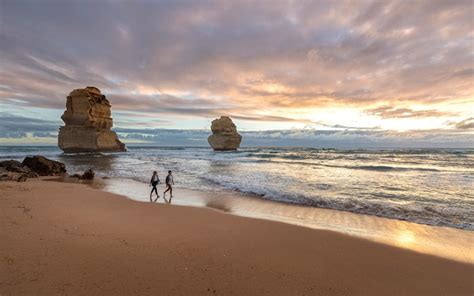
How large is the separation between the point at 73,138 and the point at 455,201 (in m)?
59.7

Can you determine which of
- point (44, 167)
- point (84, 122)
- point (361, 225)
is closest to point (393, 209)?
point (361, 225)

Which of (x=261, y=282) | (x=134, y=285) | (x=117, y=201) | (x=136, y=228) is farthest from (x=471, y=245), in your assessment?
(x=117, y=201)

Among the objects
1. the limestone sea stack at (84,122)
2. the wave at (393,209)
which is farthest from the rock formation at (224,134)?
the wave at (393,209)

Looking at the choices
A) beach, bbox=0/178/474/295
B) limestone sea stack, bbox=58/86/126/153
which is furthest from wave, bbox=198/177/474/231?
limestone sea stack, bbox=58/86/126/153

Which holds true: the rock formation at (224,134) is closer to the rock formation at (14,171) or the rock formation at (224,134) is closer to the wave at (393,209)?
the rock formation at (14,171)

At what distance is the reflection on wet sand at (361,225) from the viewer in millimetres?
6254

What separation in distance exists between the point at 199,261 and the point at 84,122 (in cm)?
5703

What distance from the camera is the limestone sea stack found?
52.1 metres

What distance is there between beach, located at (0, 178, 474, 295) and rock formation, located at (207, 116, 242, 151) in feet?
217

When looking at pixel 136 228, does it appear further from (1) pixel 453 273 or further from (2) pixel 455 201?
(2) pixel 455 201

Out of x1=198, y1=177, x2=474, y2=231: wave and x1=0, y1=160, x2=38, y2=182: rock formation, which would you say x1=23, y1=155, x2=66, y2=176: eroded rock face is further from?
x1=198, y1=177, x2=474, y2=231: wave

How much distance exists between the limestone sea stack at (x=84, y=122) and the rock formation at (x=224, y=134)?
1126 inches

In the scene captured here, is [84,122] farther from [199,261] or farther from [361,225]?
[199,261]

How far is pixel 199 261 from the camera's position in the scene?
4.64m
